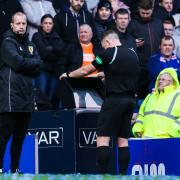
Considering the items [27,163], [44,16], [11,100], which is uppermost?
[44,16]

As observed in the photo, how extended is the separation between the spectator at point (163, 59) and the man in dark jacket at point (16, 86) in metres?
3.78

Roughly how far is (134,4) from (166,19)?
0.67 meters

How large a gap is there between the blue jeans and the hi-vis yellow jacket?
8.72 feet

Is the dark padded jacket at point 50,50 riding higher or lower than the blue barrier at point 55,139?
higher

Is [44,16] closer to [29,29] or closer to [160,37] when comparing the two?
[29,29]

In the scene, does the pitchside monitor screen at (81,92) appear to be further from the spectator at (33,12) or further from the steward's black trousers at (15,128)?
the spectator at (33,12)

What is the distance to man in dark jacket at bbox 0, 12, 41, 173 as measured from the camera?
11.2 metres

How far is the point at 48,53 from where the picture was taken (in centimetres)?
1458

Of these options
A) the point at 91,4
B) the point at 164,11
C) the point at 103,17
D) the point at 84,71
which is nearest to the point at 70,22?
the point at 103,17

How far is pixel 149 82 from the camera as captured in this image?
15.1m

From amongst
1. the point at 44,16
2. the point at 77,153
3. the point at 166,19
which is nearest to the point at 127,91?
the point at 77,153

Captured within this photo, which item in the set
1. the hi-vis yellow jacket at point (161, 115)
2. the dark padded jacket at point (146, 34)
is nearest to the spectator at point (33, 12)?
the dark padded jacket at point (146, 34)

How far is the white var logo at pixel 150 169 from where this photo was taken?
37.3ft

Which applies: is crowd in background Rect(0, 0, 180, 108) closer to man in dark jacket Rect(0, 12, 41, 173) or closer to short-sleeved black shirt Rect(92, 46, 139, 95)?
man in dark jacket Rect(0, 12, 41, 173)
